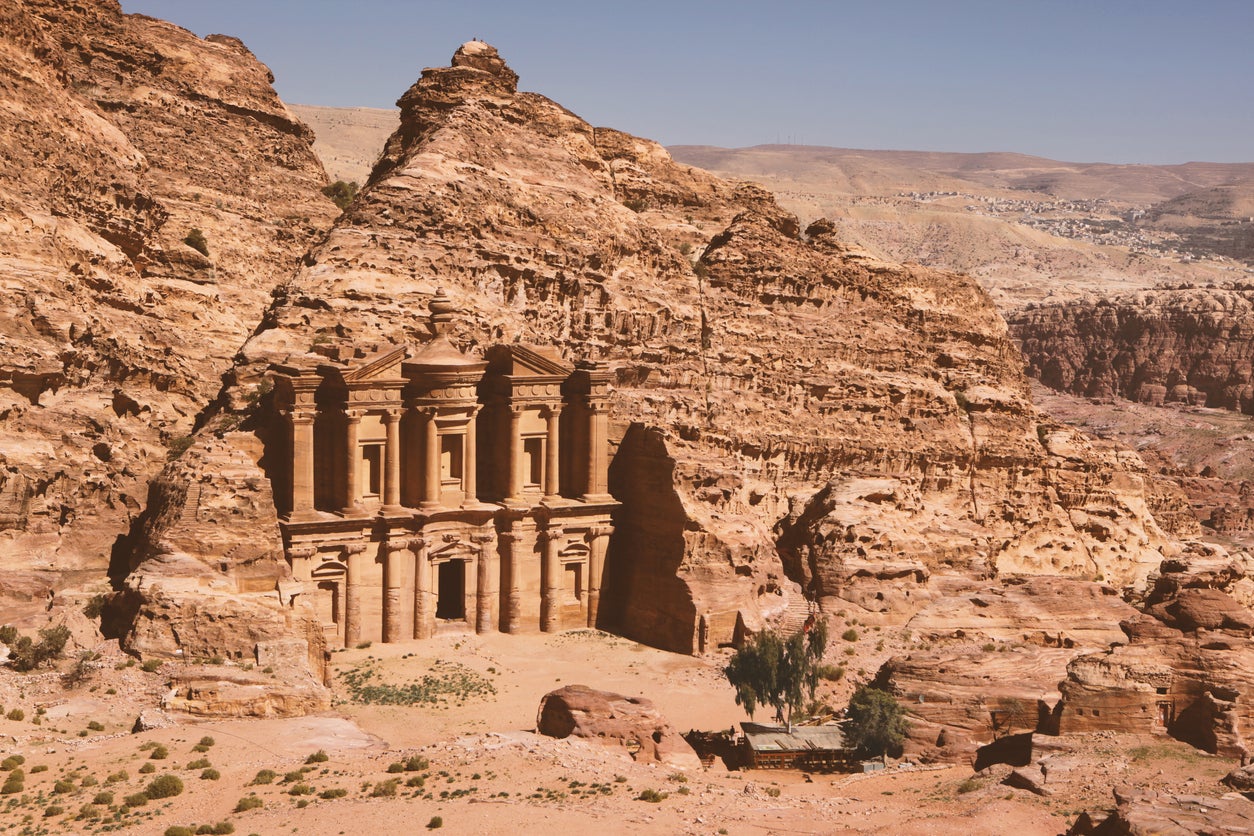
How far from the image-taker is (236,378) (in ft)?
149

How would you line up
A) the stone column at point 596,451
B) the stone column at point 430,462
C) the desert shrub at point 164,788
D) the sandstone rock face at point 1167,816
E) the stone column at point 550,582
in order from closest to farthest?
the sandstone rock face at point 1167,816 < the desert shrub at point 164,788 < the stone column at point 430,462 < the stone column at point 550,582 < the stone column at point 596,451

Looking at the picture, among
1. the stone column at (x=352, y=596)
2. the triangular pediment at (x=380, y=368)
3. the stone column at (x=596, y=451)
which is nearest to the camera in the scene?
the triangular pediment at (x=380, y=368)

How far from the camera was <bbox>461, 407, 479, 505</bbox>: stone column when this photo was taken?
46.7 meters

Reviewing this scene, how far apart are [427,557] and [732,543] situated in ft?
31.6

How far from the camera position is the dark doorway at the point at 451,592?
47.6 meters

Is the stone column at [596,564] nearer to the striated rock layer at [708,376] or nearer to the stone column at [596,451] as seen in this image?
the striated rock layer at [708,376]

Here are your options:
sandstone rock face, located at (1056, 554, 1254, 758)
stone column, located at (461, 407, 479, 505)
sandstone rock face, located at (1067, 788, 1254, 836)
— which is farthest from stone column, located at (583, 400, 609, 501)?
sandstone rock face, located at (1067, 788, 1254, 836)

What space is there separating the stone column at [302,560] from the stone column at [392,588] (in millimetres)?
2444

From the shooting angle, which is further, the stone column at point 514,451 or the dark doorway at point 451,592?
the stone column at point 514,451

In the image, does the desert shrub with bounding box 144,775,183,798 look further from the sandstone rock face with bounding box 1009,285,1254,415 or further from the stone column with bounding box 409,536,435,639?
the sandstone rock face with bounding box 1009,285,1254,415

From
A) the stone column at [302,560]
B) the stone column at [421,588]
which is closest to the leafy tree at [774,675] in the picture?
the stone column at [421,588]

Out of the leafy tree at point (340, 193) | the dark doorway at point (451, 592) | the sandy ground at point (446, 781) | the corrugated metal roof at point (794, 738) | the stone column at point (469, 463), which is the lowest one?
the corrugated metal roof at point (794, 738)

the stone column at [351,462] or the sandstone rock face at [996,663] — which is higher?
the stone column at [351,462]

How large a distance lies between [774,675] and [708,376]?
1689cm
